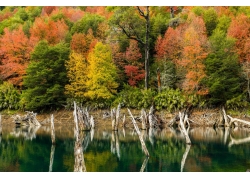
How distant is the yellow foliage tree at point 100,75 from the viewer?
4519 cm

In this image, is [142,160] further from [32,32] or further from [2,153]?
[32,32]

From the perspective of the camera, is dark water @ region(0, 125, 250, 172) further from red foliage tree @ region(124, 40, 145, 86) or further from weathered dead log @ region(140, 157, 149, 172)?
red foliage tree @ region(124, 40, 145, 86)

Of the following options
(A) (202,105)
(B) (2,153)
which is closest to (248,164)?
(B) (2,153)

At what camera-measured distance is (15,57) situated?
5109 cm

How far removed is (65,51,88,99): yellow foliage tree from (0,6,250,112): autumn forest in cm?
12

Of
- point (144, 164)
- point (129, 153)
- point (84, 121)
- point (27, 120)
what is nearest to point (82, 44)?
point (27, 120)

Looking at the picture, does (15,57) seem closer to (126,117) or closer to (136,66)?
(136,66)

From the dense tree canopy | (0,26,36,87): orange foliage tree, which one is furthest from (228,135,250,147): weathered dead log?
(0,26,36,87): orange foliage tree

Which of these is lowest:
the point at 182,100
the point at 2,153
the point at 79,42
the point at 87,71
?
the point at 2,153

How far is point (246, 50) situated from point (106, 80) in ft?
54.7

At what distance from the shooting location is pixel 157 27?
173ft

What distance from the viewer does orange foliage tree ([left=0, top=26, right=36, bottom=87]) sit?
166ft

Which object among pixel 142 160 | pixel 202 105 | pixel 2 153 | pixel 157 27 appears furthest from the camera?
pixel 157 27

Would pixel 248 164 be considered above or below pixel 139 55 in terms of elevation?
below
